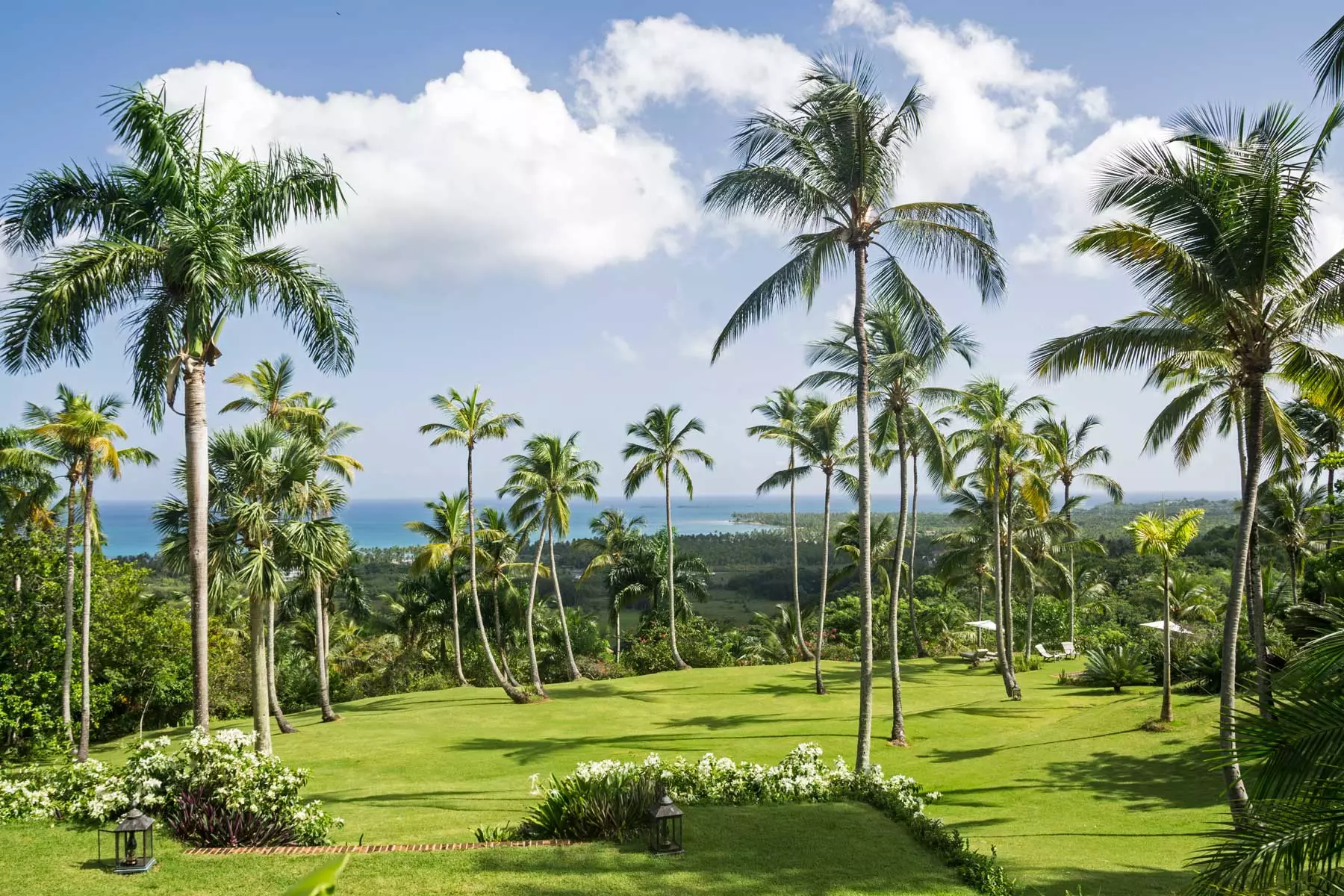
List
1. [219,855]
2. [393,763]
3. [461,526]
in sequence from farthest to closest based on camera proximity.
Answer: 1. [461,526]
2. [393,763]
3. [219,855]

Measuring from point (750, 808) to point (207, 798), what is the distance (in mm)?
6463

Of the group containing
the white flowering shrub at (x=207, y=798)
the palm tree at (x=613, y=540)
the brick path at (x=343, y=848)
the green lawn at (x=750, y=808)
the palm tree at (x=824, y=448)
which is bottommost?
the green lawn at (x=750, y=808)

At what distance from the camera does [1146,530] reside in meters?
17.9

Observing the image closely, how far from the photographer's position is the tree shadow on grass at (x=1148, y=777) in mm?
12938

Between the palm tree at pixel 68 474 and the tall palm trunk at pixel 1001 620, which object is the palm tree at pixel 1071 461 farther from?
the palm tree at pixel 68 474

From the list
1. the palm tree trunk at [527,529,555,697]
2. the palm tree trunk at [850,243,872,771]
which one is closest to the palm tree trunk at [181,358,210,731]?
the palm tree trunk at [850,243,872,771]

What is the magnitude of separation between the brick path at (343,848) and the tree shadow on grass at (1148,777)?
9316 mm

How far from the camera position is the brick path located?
859cm

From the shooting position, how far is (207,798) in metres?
9.38

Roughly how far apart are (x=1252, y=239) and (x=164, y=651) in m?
28.6

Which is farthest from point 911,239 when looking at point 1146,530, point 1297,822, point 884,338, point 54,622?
point 54,622

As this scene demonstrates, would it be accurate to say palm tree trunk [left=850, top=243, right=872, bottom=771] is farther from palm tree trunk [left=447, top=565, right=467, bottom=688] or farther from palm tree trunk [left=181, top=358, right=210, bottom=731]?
palm tree trunk [left=447, top=565, right=467, bottom=688]

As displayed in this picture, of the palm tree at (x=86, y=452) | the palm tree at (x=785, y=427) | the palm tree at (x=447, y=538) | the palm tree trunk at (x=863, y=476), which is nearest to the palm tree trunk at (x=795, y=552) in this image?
the palm tree at (x=785, y=427)

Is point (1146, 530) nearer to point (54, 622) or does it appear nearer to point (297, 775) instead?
point (297, 775)
